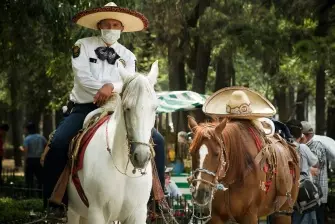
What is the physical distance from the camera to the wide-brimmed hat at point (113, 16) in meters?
8.95

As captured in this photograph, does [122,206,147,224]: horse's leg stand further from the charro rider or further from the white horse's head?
the charro rider

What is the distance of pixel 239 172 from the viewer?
982 centimetres

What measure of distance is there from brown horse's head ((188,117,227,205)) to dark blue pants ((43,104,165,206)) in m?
0.43

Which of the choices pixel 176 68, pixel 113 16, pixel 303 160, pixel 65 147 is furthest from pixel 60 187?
pixel 176 68

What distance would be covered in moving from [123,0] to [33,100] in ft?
64.9

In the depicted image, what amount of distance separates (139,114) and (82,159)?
4.72 ft

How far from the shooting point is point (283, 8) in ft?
62.1

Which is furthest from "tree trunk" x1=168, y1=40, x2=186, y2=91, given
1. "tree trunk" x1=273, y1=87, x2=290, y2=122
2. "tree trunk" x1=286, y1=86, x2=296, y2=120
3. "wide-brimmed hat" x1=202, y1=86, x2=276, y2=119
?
"wide-brimmed hat" x1=202, y1=86, x2=276, y2=119

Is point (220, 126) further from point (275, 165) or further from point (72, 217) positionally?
point (72, 217)

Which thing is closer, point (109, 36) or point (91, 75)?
point (91, 75)

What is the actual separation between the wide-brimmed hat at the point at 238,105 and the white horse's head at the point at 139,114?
3174 millimetres

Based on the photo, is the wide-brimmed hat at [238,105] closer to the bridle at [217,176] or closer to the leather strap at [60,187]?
the bridle at [217,176]

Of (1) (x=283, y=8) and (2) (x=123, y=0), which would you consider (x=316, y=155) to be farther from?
(1) (x=283, y=8)

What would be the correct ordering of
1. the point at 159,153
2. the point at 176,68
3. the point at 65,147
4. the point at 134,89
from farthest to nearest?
the point at 176,68, the point at 159,153, the point at 65,147, the point at 134,89
